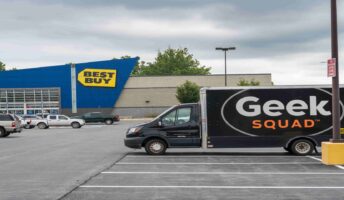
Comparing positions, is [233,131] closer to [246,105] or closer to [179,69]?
[246,105]

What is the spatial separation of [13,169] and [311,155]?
9.82 meters

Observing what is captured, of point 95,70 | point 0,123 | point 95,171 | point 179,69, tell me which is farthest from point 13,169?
point 179,69

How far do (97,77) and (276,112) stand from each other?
202 feet

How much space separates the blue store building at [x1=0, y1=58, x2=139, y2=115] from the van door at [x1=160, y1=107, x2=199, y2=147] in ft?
197

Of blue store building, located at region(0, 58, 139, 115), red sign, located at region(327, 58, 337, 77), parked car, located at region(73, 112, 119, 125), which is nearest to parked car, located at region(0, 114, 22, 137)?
red sign, located at region(327, 58, 337, 77)

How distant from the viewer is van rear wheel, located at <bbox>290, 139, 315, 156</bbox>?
1817 cm

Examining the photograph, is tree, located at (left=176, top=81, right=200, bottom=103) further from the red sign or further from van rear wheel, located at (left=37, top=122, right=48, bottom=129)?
the red sign

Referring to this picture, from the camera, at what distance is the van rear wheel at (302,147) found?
1817 centimetres

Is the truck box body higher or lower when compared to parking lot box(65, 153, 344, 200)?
higher

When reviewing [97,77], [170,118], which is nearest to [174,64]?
[97,77]

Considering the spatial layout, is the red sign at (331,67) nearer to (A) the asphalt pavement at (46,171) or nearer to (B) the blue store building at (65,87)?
(A) the asphalt pavement at (46,171)

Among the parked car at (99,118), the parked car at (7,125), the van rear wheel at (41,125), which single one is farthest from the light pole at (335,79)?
the parked car at (99,118)

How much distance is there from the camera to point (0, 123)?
1298 inches

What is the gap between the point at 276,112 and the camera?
18.3m
